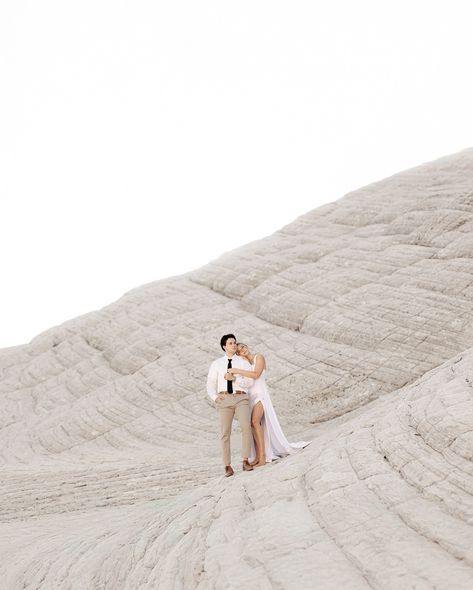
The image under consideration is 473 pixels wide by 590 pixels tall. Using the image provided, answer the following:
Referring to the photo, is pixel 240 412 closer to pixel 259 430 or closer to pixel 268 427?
pixel 259 430

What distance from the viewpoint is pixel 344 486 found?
27.2ft

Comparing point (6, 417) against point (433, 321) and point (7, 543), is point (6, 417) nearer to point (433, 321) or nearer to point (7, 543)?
point (7, 543)

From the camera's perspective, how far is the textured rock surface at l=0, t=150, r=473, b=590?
24.2ft

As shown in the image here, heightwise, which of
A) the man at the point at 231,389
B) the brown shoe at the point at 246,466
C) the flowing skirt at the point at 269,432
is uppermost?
the man at the point at 231,389

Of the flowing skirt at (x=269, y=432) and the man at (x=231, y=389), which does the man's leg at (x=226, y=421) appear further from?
the flowing skirt at (x=269, y=432)

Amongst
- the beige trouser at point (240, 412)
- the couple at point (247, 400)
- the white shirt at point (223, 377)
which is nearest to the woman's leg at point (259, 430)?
the couple at point (247, 400)

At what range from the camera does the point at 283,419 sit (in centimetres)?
1948

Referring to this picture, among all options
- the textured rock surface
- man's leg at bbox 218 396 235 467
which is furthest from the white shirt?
the textured rock surface

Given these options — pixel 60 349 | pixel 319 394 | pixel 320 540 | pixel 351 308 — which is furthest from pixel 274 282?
pixel 320 540

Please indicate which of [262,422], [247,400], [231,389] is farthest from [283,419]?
[231,389]

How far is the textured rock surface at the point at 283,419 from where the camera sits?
7379 millimetres

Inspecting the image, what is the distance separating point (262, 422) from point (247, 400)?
1.77 feet

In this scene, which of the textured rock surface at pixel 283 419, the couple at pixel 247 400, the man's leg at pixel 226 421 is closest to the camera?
the textured rock surface at pixel 283 419

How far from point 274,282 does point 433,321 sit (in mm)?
8013
